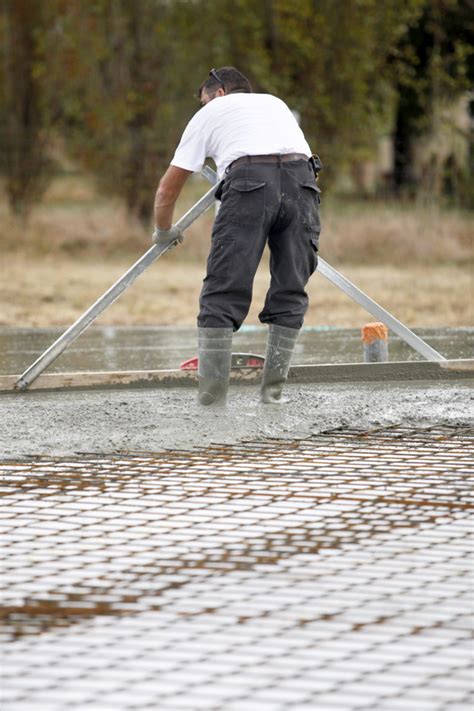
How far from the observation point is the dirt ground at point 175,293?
1020 cm

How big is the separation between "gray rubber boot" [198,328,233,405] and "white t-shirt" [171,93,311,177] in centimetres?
72

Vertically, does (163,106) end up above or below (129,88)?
below

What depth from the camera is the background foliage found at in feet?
52.0

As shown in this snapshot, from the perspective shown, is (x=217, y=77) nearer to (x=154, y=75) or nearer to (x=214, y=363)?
(x=214, y=363)

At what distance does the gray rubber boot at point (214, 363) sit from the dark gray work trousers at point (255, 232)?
4 cm

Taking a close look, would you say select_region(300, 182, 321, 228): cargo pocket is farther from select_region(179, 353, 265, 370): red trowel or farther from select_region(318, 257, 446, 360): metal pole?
select_region(179, 353, 265, 370): red trowel

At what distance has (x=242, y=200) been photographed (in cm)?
555

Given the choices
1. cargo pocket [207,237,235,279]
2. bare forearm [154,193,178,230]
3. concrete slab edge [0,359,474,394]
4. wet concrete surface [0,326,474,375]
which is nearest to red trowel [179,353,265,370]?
concrete slab edge [0,359,474,394]

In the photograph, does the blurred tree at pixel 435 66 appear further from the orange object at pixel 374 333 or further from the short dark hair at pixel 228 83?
the short dark hair at pixel 228 83

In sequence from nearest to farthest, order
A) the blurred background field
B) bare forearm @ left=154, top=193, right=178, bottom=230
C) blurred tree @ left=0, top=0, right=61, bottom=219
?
bare forearm @ left=154, top=193, right=178, bottom=230 < the blurred background field < blurred tree @ left=0, top=0, right=61, bottom=219

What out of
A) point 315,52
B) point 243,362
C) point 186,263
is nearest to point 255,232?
point 243,362

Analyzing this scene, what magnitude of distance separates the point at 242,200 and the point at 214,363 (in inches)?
28.5

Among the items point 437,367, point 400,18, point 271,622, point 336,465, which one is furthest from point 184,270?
point 271,622

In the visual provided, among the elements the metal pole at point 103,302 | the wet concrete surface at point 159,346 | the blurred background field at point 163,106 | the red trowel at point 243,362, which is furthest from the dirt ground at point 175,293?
the metal pole at point 103,302
